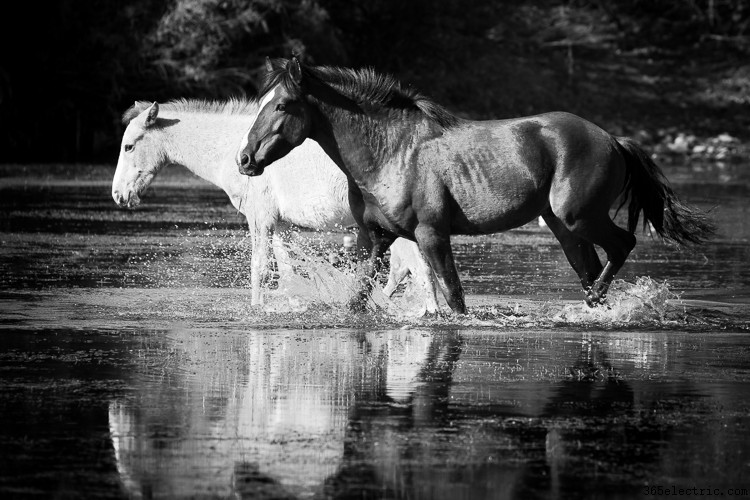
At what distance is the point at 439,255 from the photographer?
441 inches

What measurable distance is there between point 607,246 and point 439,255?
1.54 m

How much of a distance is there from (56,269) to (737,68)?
132ft

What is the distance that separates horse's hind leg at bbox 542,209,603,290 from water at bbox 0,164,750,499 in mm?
294

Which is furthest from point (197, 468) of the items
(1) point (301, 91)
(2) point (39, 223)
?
(2) point (39, 223)

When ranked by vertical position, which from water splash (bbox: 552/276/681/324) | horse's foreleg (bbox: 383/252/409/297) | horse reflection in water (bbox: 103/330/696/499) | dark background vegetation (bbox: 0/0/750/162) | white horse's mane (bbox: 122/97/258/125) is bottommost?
horse reflection in water (bbox: 103/330/696/499)

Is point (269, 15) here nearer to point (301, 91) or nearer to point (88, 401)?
point (301, 91)

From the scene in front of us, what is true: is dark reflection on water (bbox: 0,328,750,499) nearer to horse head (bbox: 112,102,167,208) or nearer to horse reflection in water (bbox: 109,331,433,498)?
horse reflection in water (bbox: 109,331,433,498)

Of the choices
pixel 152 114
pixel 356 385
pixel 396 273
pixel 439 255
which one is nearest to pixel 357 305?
pixel 439 255

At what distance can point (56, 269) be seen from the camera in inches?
583

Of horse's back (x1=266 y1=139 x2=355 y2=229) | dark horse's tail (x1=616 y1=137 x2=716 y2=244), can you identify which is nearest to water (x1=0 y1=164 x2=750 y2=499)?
horse's back (x1=266 y1=139 x2=355 y2=229)

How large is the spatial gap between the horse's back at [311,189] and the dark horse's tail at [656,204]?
94.0 inches

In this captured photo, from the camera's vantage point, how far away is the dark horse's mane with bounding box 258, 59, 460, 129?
1145 cm

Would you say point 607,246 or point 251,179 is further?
point 251,179

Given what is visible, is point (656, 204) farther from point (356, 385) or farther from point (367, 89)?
point (356, 385)
